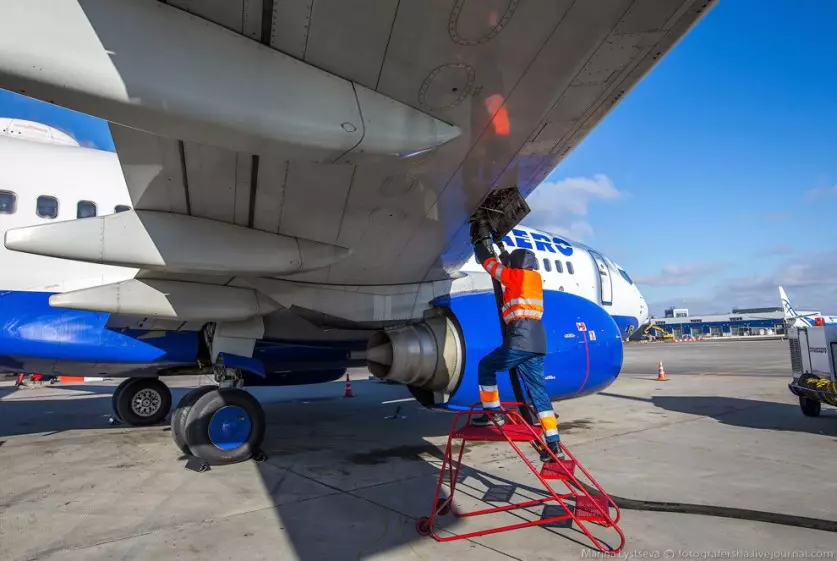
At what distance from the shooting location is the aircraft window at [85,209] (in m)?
5.65

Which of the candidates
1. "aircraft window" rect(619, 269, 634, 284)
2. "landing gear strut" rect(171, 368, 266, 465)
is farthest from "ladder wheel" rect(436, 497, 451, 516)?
"aircraft window" rect(619, 269, 634, 284)

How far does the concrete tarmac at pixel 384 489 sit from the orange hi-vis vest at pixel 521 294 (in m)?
1.45

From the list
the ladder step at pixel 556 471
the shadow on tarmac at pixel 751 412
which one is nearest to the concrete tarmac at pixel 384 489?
the shadow on tarmac at pixel 751 412

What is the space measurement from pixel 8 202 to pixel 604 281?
9.26m

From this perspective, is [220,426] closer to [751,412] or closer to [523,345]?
[523,345]

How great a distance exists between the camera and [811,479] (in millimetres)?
4094

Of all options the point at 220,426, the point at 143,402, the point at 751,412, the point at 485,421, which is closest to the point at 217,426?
the point at 220,426

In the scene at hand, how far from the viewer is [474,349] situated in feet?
15.9

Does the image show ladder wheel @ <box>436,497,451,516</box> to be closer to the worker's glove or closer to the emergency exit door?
the worker's glove

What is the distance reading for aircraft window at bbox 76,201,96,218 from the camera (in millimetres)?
5652

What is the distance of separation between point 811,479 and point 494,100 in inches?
166

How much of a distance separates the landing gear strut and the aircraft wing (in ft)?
7.84

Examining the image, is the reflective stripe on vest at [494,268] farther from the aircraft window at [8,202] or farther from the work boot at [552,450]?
the aircraft window at [8,202]

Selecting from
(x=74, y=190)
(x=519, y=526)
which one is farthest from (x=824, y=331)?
(x=74, y=190)
